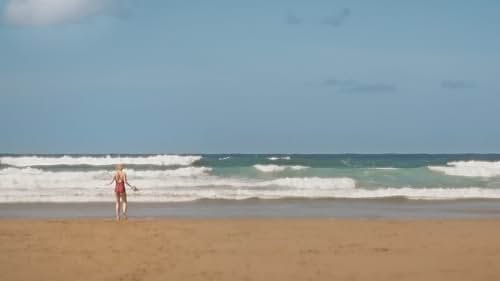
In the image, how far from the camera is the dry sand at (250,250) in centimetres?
953

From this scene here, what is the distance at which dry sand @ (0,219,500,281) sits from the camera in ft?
→ 31.3

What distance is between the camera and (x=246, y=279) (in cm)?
916

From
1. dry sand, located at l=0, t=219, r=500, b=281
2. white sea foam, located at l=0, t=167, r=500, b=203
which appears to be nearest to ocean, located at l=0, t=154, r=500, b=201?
white sea foam, located at l=0, t=167, r=500, b=203

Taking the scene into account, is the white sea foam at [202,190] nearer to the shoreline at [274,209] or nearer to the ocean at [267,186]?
the ocean at [267,186]

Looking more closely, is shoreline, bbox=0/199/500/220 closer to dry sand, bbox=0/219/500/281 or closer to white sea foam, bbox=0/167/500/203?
white sea foam, bbox=0/167/500/203

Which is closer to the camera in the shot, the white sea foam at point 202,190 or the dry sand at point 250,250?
the dry sand at point 250,250

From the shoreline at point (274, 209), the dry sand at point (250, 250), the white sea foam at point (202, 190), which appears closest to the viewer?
the dry sand at point (250, 250)

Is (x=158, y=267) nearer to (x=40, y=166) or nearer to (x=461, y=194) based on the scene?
(x=461, y=194)

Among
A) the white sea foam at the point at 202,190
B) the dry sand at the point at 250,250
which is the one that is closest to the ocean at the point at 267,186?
the white sea foam at the point at 202,190

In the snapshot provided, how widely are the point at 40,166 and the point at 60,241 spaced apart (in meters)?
40.9

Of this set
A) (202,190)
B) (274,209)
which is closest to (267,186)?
(202,190)

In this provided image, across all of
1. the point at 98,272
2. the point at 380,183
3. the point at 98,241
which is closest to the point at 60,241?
the point at 98,241

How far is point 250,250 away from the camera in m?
11.4

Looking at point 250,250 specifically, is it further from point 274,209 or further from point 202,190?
point 202,190
